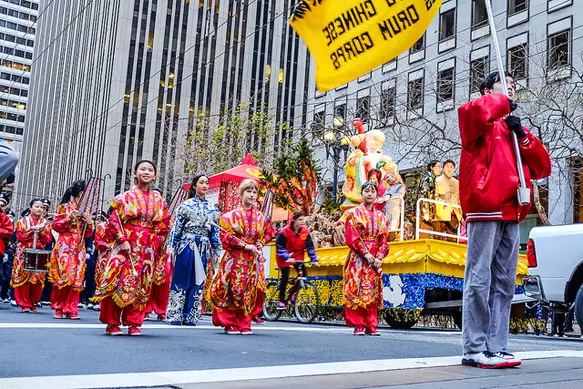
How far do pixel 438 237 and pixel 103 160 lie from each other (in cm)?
4753

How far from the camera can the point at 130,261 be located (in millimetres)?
7074

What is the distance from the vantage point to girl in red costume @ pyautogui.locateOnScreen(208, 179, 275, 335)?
7.92 meters

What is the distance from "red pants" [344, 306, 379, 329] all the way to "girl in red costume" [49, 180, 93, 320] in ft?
13.4

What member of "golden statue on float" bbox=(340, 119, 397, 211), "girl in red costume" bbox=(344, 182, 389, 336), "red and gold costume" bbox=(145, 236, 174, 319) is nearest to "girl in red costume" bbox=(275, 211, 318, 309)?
"golden statue on float" bbox=(340, 119, 397, 211)

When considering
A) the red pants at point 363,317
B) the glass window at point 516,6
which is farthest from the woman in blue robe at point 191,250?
the glass window at point 516,6

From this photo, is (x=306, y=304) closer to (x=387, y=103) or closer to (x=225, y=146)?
(x=387, y=103)

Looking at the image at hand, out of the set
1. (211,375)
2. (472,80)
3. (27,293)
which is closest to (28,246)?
(27,293)

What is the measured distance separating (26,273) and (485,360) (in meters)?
9.73

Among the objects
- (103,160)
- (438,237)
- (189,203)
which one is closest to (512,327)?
(438,237)

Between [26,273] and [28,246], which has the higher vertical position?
[28,246]

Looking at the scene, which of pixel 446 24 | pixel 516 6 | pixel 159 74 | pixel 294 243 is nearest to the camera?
pixel 294 243

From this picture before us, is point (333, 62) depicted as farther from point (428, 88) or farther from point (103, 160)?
point (103, 160)

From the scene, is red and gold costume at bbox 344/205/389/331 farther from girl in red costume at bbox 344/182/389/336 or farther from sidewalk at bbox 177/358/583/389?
sidewalk at bbox 177/358/583/389

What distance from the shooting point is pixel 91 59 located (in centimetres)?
6450
